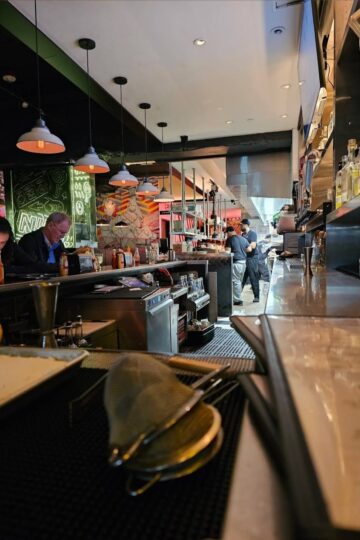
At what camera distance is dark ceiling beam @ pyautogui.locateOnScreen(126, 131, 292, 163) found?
716cm

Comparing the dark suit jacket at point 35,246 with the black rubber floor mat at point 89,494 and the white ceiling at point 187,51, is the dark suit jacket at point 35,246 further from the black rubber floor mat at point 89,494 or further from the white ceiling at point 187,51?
the black rubber floor mat at point 89,494

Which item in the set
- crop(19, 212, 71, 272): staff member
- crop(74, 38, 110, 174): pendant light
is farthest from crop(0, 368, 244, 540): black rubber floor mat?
crop(74, 38, 110, 174): pendant light

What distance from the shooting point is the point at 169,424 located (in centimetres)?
44

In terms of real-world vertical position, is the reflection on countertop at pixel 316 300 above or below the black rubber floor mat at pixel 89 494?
above

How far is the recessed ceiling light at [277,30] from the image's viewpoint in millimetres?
3681

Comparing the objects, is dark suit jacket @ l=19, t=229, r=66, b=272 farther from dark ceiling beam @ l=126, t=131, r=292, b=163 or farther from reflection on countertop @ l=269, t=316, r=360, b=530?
dark ceiling beam @ l=126, t=131, r=292, b=163

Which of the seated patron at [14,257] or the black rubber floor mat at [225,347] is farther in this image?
the black rubber floor mat at [225,347]

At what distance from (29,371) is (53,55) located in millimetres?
4431

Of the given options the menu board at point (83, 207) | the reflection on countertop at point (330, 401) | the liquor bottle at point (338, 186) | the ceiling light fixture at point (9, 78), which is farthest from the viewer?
the menu board at point (83, 207)

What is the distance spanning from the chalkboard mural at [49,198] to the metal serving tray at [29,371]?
7.48 meters

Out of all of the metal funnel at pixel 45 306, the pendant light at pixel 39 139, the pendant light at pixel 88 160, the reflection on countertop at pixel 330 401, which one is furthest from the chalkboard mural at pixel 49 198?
the reflection on countertop at pixel 330 401

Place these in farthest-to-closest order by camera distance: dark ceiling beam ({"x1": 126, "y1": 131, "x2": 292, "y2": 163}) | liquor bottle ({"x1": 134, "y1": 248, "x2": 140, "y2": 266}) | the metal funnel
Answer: dark ceiling beam ({"x1": 126, "y1": 131, "x2": 292, "y2": 163}) → liquor bottle ({"x1": 134, "y1": 248, "x2": 140, "y2": 266}) → the metal funnel

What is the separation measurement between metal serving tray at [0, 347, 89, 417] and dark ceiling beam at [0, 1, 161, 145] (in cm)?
386

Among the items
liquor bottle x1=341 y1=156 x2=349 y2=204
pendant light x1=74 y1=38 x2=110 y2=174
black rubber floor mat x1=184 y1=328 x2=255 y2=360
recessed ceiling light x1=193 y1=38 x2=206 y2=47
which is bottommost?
black rubber floor mat x1=184 y1=328 x2=255 y2=360
